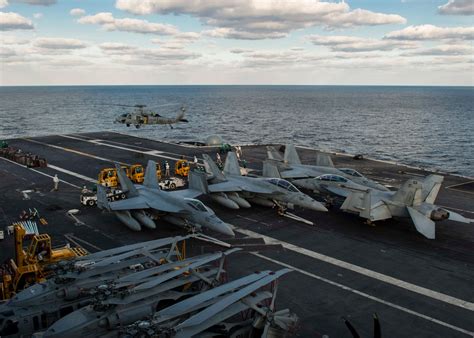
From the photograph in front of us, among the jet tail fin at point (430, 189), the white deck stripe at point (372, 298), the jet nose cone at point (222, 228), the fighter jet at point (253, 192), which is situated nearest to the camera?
the white deck stripe at point (372, 298)

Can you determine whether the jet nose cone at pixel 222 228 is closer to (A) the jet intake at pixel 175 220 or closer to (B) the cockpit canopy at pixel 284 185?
(A) the jet intake at pixel 175 220

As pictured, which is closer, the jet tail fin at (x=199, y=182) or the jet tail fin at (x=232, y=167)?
the jet tail fin at (x=199, y=182)

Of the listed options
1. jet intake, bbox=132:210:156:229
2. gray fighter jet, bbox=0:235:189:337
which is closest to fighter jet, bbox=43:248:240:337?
gray fighter jet, bbox=0:235:189:337

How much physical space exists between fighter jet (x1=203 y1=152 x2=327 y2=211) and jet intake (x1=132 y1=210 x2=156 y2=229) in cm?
617

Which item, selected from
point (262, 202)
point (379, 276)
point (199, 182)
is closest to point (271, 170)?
point (262, 202)

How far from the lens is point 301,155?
6147 cm

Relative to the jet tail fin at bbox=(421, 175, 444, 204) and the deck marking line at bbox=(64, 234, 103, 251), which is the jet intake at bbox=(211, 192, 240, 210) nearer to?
the deck marking line at bbox=(64, 234, 103, 251)

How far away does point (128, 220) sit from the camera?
29016 mm

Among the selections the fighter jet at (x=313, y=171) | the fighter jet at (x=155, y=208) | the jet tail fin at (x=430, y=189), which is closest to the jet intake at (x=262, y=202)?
the fighter jet at (x=155, y=208)

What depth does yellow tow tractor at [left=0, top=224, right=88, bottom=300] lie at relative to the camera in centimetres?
1889

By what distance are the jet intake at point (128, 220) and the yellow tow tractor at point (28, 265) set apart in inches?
276

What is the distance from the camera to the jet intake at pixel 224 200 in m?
33.1

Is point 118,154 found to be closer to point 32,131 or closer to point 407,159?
point 407,159

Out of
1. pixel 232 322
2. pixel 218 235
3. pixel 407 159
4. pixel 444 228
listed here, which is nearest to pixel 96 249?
pixel 218 235
